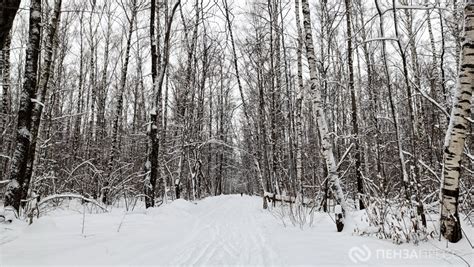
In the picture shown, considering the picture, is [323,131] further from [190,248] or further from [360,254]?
[190,248]

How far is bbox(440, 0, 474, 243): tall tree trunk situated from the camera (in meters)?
3.86

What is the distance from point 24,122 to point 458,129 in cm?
725

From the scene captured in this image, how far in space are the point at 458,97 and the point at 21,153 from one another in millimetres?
7296

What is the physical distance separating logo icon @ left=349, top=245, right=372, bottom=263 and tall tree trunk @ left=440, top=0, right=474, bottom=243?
1079mm

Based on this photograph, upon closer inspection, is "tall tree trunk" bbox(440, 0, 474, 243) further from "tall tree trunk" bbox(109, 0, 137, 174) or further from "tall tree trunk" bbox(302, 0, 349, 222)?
"tall tree trunk" bbox(109, 0, 137, 174)

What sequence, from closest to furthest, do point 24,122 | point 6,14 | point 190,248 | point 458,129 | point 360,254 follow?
point 6,14 < point 360,254 < point 458,129 < point 190,248 < point 24,122

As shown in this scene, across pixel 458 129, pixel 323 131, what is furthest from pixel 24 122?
pixel 458 129

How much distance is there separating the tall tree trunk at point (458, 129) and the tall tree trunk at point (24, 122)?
689 centimetres

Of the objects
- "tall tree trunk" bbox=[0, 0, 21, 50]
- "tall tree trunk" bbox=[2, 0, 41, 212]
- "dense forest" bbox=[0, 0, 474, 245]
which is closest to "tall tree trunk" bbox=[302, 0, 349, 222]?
"dense forest" bbox=[0, 0, 474, 245]

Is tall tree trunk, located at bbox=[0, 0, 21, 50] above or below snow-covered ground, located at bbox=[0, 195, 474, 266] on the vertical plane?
above

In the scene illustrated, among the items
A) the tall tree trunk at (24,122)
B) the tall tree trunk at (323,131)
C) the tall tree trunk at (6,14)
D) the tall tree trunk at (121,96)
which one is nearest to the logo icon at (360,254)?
the tall tree trunk at (323,131)

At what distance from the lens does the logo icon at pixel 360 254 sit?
3.51 meters

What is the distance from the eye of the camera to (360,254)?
372 centimetres

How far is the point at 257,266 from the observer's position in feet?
12.2
